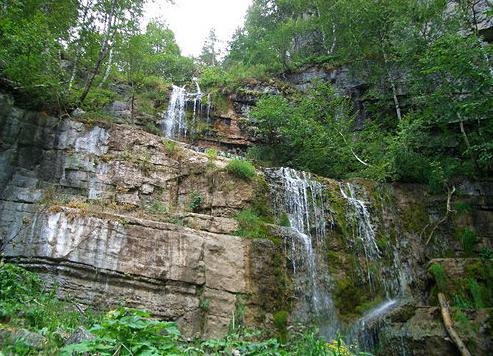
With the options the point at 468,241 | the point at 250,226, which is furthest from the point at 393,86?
the point at 250,226

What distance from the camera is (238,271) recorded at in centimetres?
873

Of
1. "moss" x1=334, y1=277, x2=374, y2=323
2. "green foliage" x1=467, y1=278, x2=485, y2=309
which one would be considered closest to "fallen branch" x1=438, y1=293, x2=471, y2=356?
"green foliage" x1=467, y1=278, x2=485, y2=309

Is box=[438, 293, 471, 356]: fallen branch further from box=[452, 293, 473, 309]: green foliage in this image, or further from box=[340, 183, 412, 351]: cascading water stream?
box=[340, 183, 412, 351]: cascading water stream

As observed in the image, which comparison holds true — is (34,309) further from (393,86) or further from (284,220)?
(393,86)

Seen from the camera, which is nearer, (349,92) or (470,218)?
(470,218)

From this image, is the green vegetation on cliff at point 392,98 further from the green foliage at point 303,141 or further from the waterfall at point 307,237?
the waterfall at point 307,237

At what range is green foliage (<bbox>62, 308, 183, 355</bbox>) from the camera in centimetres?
313

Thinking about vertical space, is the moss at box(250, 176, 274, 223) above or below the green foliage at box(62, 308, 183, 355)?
above

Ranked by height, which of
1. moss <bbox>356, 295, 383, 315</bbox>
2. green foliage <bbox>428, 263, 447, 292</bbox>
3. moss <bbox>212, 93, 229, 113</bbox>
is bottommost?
moss <bbox>356, 295, 383, 315</bbox>

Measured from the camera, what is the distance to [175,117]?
659 inches

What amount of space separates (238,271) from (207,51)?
92.9 feet

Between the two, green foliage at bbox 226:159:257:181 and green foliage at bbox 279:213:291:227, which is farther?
green foliage at bbox 279:213:291:227

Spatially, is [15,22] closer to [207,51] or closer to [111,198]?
[111,198]

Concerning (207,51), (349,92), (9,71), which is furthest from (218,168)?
(207,51)
